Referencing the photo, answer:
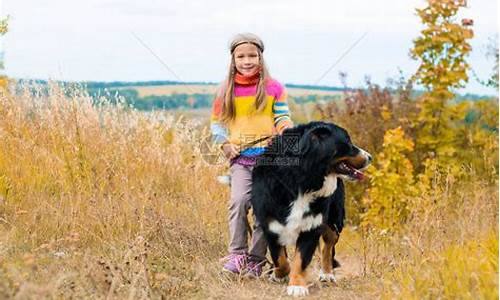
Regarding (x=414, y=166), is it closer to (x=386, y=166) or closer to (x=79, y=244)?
(x=386, y=166)

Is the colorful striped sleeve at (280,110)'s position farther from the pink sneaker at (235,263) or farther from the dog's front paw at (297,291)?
the dog's front paw at (297,291)

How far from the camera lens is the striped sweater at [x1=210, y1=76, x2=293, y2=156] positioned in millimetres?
5828

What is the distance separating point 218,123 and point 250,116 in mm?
284

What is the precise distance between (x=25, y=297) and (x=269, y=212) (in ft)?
7.16

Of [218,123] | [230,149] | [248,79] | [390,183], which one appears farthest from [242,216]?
[390,183]

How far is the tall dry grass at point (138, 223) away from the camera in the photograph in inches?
182

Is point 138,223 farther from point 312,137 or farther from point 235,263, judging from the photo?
point 312,137

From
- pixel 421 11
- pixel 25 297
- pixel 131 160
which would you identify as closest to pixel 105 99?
pixel 131 160

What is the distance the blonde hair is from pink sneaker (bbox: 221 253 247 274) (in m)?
1.14

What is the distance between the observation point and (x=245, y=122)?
5.85 m

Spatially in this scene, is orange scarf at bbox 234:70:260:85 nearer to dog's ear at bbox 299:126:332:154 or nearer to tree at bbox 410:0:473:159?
dog's ear at bbox 299:126:332:154

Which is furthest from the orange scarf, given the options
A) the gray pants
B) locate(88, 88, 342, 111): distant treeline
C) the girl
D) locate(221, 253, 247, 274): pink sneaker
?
locate(88, 88, 342, 111): distant treeline

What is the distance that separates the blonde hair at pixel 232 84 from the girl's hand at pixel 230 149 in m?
0.24

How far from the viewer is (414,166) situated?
40.5 ft
